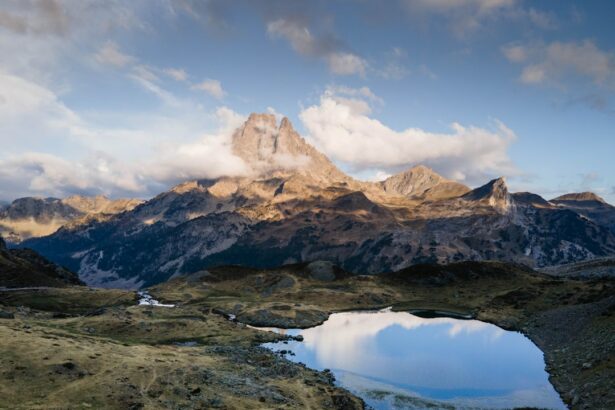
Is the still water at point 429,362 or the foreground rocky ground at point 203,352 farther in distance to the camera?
the still water at point 429,362

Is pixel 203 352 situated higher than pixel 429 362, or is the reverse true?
pixel 203 352

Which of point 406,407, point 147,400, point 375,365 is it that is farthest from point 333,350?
point 147,400

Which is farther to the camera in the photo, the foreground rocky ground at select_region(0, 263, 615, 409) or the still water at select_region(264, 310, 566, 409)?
the still water at select_region(264, 310, 566, 409)

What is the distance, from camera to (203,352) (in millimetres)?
81312

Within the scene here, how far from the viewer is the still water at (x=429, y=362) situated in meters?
70.7

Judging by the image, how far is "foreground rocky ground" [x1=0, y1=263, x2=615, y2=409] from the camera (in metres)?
51.8

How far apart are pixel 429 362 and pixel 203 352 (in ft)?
164

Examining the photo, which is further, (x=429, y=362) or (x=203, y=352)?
(x=429, y=362)

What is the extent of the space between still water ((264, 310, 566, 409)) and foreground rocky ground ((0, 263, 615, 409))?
14.9 feet

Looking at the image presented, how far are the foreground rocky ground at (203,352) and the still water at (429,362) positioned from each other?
14.9ft

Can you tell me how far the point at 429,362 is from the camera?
96875mm

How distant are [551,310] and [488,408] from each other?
79700 millimetres

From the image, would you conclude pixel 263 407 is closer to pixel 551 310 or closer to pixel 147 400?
pixel 147 400

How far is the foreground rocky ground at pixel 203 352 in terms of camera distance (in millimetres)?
51812
